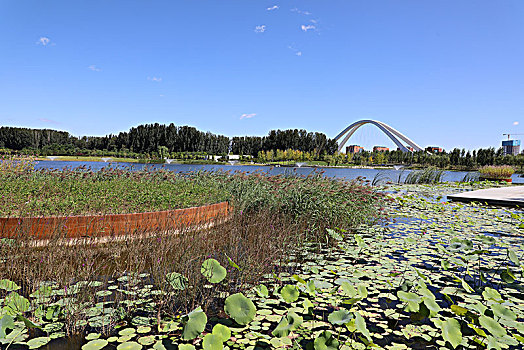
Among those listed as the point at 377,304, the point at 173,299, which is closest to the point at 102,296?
the point at 173,299

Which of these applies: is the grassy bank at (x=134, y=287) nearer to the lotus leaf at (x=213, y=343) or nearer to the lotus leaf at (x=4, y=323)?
the lotus leaf at (x=4, y=323)

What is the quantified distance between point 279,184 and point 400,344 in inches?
180

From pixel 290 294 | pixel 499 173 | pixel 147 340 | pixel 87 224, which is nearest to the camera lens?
pixel 147 340

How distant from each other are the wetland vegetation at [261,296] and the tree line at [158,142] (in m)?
60.6

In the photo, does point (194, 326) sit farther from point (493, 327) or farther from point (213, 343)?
point (493, 327)

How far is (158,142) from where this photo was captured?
73.0 m

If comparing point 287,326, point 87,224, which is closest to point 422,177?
point 87,224

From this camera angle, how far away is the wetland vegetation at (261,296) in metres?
2.30

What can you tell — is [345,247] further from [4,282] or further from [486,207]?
[486,207]

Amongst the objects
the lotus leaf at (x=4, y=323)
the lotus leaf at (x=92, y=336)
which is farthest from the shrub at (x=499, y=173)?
the lotus leaf at (x=4, y=323)

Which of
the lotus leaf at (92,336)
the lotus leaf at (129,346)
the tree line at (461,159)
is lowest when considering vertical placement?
the lotus leaf at (92,336)

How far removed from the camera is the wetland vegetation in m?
2.30

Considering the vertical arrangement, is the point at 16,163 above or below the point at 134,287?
above

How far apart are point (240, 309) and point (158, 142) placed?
74.8 metres
